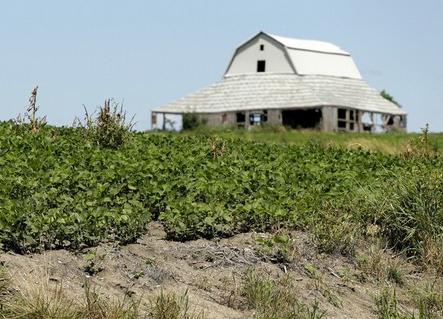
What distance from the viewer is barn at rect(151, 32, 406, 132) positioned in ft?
189

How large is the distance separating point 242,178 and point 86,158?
2646mm

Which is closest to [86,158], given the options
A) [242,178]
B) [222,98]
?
[242,178]

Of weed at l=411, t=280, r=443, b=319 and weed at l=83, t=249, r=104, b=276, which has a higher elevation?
weed at l=83, t=249, r=104, b=276

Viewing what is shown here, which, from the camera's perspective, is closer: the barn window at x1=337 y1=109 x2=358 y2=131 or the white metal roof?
the barn window at x1=337 y1=109 x2=358 y2=131

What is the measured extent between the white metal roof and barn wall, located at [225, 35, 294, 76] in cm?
57

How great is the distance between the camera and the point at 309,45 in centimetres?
6366

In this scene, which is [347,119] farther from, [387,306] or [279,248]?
[387,306]

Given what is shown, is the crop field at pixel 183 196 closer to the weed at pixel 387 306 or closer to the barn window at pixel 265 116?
the weed at pixel 387 306

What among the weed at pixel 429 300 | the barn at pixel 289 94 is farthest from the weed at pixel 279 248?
the barn at pixel 289 94

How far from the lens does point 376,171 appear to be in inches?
624

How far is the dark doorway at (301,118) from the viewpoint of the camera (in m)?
58.4

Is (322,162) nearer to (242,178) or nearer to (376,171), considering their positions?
(376,171)

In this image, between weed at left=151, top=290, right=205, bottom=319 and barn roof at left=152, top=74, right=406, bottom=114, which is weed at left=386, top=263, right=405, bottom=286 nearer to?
weed at left=151, top=290, right=205, bottom=319

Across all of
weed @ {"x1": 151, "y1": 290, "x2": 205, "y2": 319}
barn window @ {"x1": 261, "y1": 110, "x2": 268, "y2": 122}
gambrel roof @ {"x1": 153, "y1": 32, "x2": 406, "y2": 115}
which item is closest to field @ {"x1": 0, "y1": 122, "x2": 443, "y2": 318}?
weed @ {"x1": 151, "y1": 290, "x2": 205, "y2": 319}
